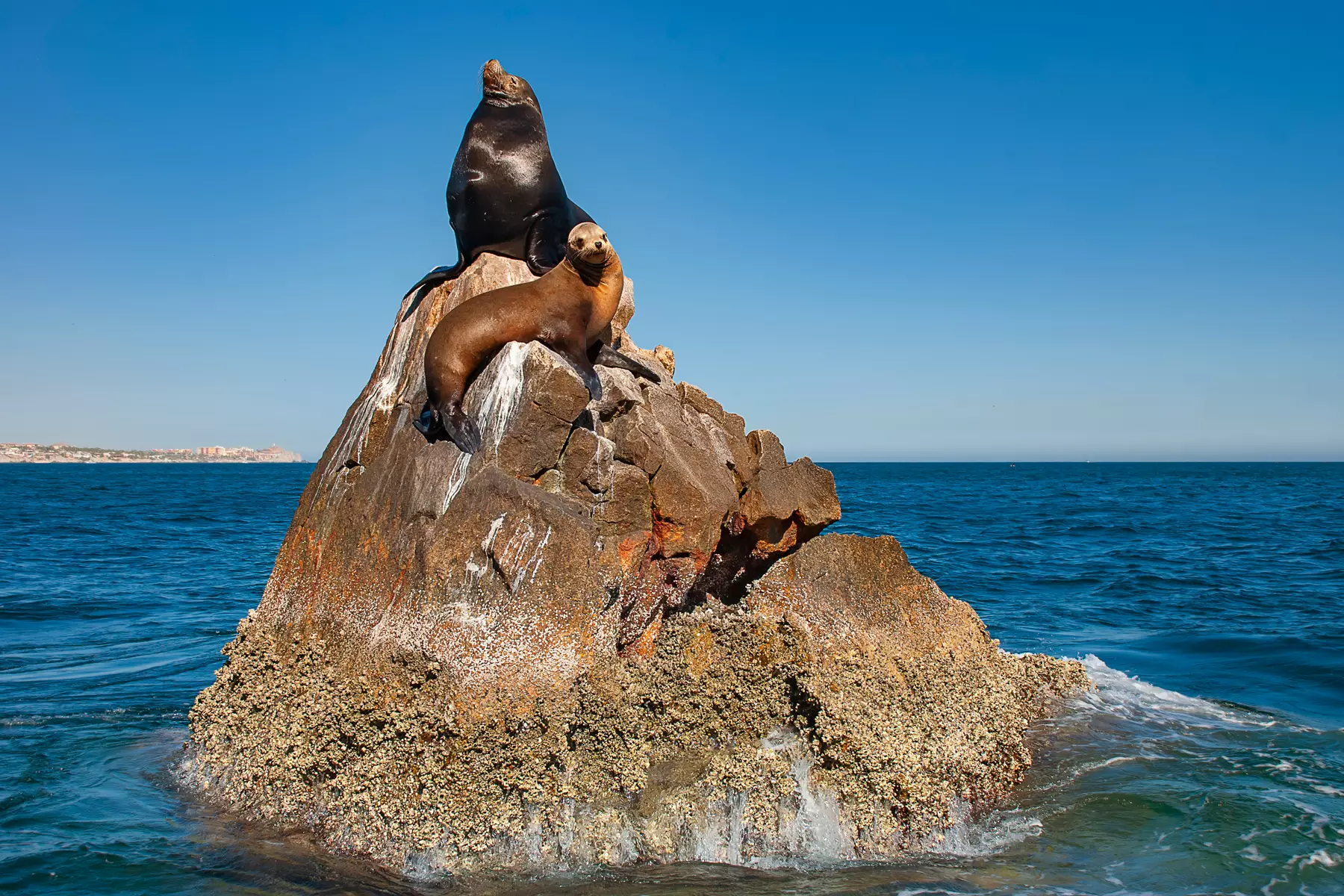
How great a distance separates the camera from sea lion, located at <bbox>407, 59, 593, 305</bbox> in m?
7.73

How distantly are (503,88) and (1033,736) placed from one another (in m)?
7.09

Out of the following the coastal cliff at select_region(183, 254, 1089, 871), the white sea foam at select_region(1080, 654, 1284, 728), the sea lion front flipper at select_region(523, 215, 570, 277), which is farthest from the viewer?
the white sea foam at select_region(1080, 654, 1284, 728)

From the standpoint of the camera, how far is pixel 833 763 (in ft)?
19.8

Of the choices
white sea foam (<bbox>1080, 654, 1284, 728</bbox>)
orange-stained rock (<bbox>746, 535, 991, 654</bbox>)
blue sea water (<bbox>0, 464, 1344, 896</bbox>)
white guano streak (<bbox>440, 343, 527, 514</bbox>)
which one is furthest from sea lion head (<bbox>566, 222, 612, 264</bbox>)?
white sea foam (<bbox>1080, 654, 1284, 728</bbox>)

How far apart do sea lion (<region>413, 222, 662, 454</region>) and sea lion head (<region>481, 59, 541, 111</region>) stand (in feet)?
6.40

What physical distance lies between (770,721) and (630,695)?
39.7 inches

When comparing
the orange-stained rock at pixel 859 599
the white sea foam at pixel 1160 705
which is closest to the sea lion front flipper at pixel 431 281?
the orange-stained rock at pixel 859 599

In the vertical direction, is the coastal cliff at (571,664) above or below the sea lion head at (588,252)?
below

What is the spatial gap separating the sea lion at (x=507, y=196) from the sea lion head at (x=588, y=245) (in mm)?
680

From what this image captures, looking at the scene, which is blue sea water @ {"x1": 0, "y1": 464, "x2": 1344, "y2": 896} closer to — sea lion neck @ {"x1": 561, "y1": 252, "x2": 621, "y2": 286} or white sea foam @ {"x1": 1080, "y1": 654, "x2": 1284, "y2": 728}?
white sea foam @ {"x1": 1080, "y1": 654, "x2": 1284, "y2": 728}

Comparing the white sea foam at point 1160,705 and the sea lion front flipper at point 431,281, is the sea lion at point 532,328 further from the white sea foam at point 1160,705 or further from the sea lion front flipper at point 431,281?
the white sea foam at point 1160,705

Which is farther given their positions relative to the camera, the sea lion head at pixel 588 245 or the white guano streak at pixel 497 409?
the sea lion head at pixel 588 245

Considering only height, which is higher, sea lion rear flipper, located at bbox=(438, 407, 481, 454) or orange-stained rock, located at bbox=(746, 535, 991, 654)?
sea lion rear flipper, located at bbox=(438, 407, 481, 454)

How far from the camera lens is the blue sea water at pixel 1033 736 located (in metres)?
5.71
